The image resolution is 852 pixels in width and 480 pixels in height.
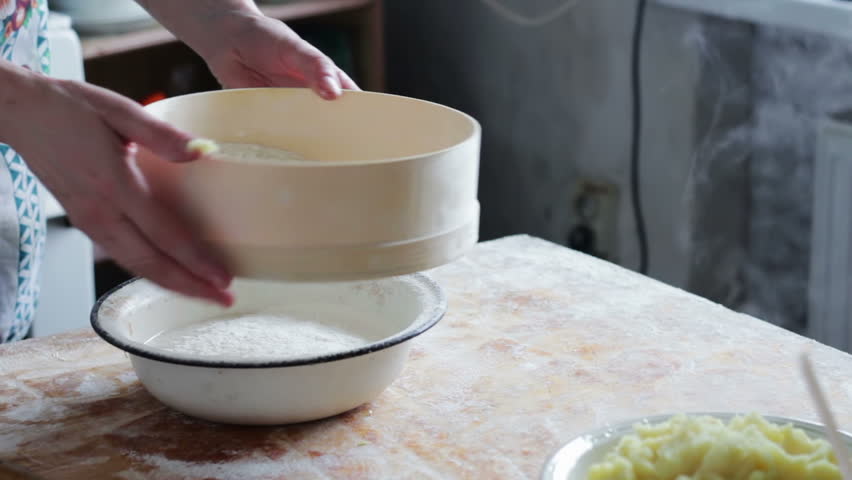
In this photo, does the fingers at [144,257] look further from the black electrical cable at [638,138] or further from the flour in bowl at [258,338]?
the black electrical cable at [638,138]

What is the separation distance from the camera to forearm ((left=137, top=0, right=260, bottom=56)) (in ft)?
3.91

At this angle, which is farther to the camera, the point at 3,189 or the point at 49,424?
the point at 3,189

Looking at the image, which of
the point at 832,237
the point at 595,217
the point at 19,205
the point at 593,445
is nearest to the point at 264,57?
the point at 19,205

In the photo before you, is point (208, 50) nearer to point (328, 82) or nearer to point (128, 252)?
point (328, 82)

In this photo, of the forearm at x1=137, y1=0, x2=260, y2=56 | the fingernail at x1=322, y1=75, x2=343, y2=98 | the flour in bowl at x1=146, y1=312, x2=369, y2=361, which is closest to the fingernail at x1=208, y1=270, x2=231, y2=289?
the flour in bowl at x1=146, y1=312, x2=369, y2=361

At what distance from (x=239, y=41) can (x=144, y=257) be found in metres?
0.42

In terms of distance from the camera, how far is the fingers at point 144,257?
0.82 meters

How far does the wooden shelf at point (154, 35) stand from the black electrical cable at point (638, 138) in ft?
2.06

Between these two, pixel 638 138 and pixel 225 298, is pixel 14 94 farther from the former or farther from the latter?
pixel 638 138

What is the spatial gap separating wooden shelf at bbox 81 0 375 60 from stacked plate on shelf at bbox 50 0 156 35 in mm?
15

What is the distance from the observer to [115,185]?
0.81 metres

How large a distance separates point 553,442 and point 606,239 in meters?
1.44

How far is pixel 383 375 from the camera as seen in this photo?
0.96 m

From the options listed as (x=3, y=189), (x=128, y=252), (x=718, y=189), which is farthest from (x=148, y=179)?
(x=718, y=189)
